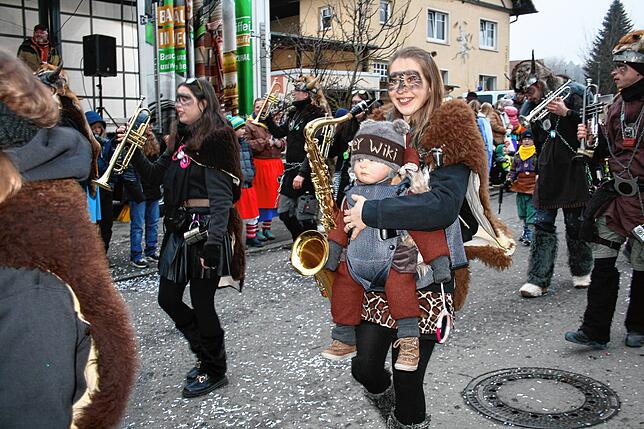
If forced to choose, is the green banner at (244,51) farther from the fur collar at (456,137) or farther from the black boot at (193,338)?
the fur collar at (456,137)

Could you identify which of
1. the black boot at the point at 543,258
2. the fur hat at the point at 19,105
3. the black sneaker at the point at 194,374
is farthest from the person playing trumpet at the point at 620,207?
the fur hat at the point at 19,105

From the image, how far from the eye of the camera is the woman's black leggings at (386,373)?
102 inches

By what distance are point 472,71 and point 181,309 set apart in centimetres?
2998

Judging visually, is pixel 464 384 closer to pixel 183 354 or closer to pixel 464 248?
pixel 464 248

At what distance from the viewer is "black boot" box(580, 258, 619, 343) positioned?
4426 millimetres

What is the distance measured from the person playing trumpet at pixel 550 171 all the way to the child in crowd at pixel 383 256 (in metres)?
3.15

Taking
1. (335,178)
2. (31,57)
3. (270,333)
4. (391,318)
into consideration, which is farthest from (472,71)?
(391,318)

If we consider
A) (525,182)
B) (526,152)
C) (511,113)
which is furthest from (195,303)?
(511,113)

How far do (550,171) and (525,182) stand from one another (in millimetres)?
2616

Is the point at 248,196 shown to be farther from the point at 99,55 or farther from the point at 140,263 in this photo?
the point at 99,55

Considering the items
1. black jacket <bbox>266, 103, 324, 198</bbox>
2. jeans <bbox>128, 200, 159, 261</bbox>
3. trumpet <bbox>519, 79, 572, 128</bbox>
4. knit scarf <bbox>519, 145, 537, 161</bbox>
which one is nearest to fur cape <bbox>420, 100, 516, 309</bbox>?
trumpet <bbox>519, 79, 572, 128</bbox>

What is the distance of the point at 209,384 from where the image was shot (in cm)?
404

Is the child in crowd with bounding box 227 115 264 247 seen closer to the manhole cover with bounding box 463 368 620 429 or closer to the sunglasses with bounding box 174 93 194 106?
the sunglasses with bounding box 174 93 194 106

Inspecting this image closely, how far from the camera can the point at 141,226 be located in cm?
766
